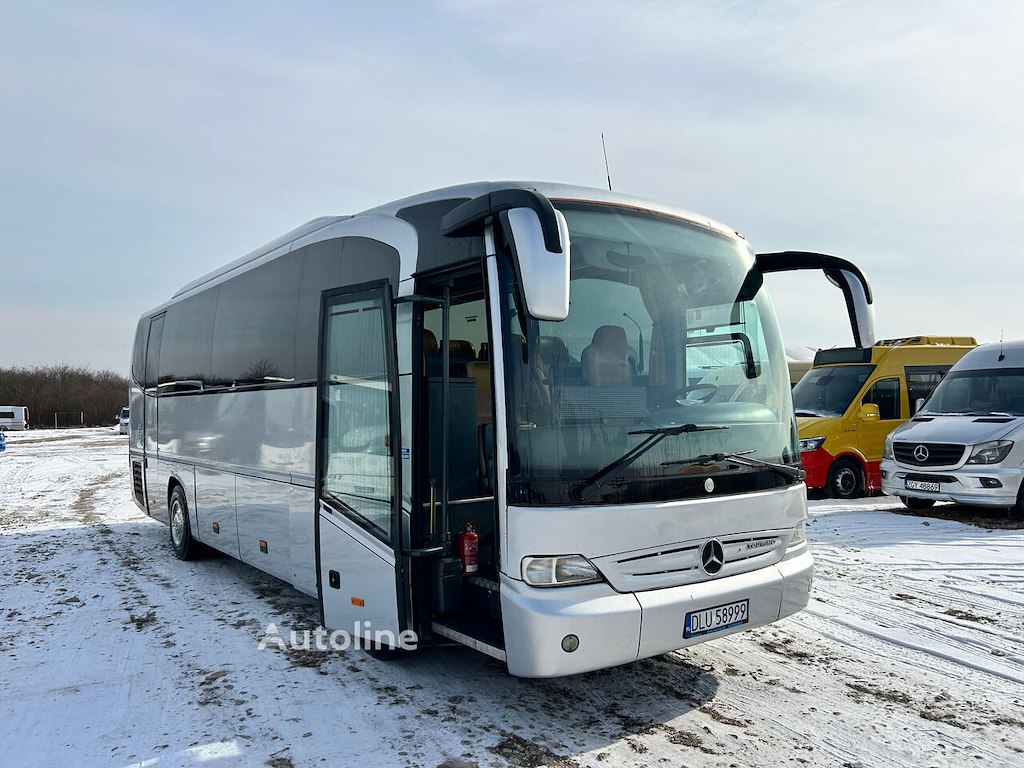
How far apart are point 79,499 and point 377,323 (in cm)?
1363

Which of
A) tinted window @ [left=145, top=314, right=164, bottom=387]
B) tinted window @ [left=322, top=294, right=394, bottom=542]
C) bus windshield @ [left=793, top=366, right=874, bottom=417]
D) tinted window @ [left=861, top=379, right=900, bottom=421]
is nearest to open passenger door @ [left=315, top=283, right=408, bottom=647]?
tinted window @ [left=322, top=294, right=394, bottom=542]

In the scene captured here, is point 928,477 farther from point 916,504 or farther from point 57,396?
point 57,396

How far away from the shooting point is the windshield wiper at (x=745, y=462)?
4.53 metres

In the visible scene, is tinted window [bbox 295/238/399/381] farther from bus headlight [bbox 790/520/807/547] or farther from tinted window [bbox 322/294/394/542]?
bus headlight [bbox 790/520/807/547]

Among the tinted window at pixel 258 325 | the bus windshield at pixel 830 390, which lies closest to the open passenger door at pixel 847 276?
the tinted window at pixel 258 325

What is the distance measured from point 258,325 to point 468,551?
3.68 m

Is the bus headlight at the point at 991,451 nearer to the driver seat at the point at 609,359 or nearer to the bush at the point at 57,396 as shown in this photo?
the driver seat at the point at 609,359

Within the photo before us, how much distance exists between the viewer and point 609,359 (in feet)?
14.7

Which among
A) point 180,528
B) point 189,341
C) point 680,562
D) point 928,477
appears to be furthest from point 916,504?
point 189,341

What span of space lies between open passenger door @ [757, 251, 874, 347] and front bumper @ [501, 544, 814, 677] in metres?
2.39

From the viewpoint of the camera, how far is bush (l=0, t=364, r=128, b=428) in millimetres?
71250

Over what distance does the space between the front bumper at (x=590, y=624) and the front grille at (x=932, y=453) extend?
7.95 meters

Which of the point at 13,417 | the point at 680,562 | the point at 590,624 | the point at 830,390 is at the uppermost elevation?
the point at 13,417

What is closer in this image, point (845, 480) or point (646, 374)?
point (646, 374)
